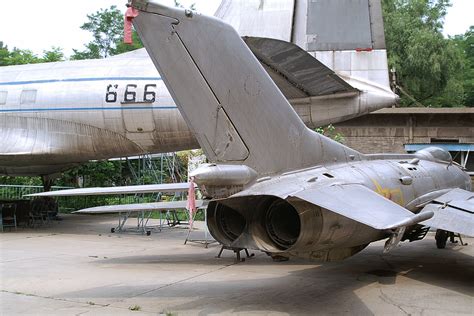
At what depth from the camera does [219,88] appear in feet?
20.9

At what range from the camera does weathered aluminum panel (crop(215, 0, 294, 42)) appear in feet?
47.6

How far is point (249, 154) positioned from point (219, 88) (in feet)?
3.15

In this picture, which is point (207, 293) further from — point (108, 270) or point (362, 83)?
point (362, 83)

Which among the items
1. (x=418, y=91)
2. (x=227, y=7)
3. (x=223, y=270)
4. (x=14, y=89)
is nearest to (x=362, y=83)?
(x=227, y=7)

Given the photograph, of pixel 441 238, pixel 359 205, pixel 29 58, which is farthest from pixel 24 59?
pixel 359 205

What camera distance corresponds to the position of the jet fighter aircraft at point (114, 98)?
520 inches

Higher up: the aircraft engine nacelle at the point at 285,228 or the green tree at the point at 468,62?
the green tree at the point at 468,62

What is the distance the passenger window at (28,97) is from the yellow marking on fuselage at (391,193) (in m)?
11.7

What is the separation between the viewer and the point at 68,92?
50.2 ft

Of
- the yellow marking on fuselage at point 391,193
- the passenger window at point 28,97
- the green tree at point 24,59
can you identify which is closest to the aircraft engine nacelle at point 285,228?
the yellow marking on fuselage at point 391,193

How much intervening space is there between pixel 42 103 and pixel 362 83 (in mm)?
9674

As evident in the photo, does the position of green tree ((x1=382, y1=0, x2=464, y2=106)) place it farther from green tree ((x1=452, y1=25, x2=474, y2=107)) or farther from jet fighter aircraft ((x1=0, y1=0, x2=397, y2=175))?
jet fighter aircraft ((x1=0, y1=0, x2=397, y2=175))

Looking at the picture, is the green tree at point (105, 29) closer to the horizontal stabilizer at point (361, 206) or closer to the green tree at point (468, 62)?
the green tree at point (468, 62)

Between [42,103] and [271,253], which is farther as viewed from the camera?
[42,103]
